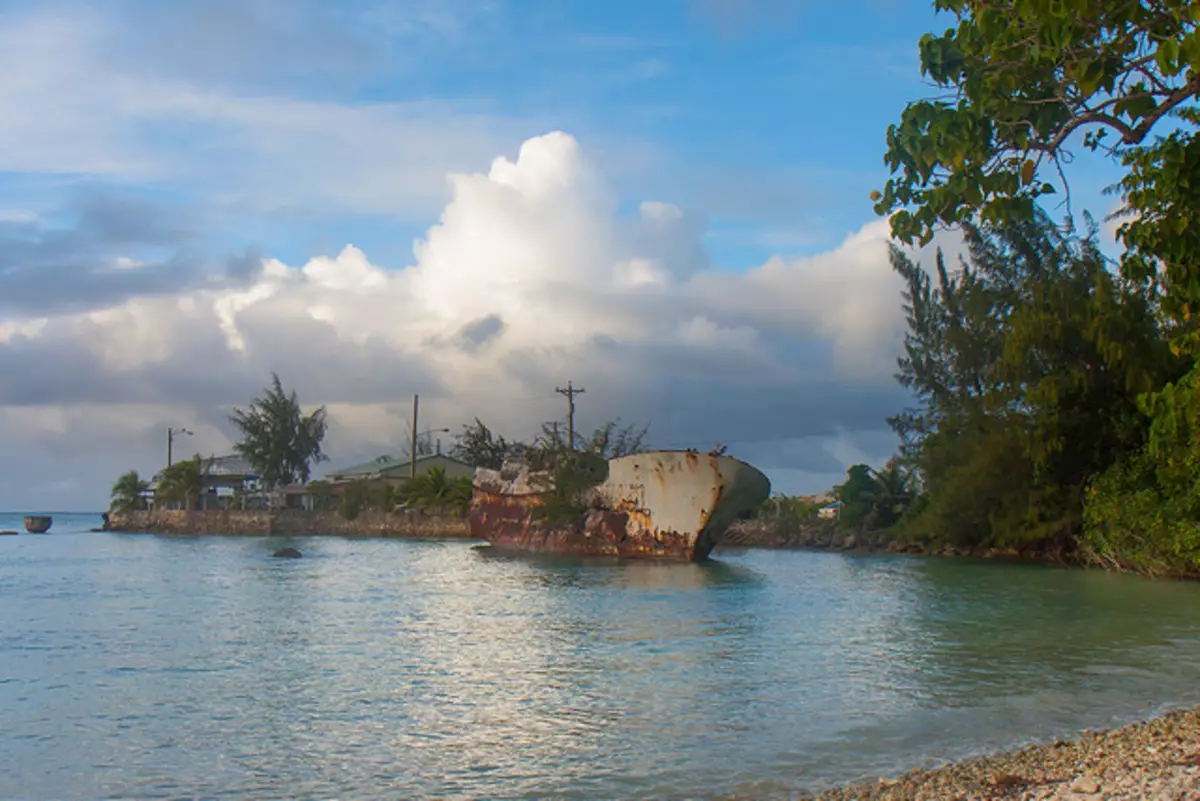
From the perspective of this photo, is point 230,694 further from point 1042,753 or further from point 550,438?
point 550,438

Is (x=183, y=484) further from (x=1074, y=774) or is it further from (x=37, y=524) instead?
(x=1074, y=774)

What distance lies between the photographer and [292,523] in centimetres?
5956

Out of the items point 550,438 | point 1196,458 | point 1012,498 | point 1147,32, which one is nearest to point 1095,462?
point 1012,498

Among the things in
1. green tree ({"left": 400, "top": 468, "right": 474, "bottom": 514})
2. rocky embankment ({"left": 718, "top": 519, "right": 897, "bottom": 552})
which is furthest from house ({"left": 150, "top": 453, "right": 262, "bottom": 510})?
rocky embankment ({"left": 718, "top": 519, "right": 897, "bottom": 552})

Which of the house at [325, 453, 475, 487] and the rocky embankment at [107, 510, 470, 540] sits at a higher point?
the house at [325, 453, 475, 487]

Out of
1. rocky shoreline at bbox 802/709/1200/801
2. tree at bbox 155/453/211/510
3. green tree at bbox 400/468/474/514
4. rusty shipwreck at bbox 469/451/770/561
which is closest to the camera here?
rocky shoreline at bbox 802/709/1200/801

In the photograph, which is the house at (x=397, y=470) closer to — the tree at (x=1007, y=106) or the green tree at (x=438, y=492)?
the green tree at (x=438, y=492)

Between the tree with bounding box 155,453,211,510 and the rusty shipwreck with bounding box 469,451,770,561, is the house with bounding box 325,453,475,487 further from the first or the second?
the rusty shipwreck with bounding box 469,451,770,561

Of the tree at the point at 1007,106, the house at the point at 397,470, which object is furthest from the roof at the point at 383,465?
the tree at the point at 1007,106

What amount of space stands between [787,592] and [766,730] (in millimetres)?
12027

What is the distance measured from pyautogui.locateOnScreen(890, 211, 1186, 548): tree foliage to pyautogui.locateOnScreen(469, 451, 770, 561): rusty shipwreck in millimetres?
6026

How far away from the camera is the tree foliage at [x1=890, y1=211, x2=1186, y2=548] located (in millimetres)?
23125

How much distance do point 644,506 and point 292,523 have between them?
1449 inches

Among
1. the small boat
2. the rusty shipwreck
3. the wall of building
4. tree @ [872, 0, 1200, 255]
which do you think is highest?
tree @ [872, 0, 1200, 255]
